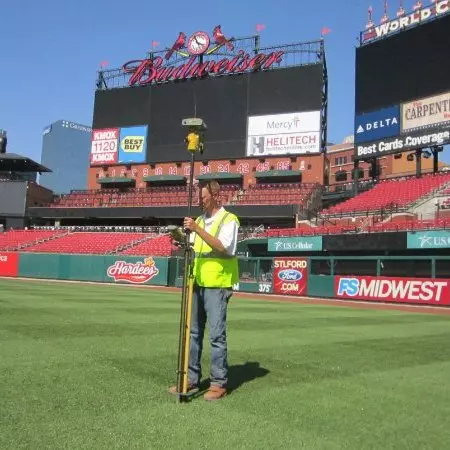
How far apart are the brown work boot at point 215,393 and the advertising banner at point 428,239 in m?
22.7

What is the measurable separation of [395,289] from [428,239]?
388 cm

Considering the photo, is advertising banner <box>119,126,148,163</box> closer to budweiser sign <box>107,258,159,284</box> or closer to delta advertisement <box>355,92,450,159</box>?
budweiser sign <box>107,258,159,284</box>

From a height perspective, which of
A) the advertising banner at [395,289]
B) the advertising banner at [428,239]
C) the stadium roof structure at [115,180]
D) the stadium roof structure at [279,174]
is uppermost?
the stadium roof structure at [279,174]

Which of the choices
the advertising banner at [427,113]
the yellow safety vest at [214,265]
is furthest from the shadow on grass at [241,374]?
the advertising banner at [427,113]

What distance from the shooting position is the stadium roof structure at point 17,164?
62412 mm

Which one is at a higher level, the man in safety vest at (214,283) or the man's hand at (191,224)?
the man's hand at (191,224)

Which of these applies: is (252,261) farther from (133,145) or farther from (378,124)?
(133,145)

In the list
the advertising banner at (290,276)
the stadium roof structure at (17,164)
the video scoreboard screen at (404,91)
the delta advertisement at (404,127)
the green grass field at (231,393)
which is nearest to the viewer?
the green grass field at (231,393)

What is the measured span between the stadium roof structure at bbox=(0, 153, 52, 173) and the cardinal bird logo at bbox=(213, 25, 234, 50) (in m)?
27.4

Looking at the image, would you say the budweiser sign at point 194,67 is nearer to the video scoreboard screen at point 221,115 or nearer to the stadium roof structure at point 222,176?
the video scoreboard screen at point 221,115

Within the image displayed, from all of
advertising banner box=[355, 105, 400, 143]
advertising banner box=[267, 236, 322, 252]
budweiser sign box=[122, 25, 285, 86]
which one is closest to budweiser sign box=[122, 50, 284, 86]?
budweiser sign box=[122, 25, 285, 86]

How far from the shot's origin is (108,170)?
2232 inches

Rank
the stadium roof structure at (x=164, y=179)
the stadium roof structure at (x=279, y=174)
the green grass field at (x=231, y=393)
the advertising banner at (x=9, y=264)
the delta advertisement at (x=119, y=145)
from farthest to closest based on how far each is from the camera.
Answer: the delta advertisement at (x=119, y=145) < the stadium roof structure at (x=164, y=179) < the stadium roof structure at (x=279, y=174) < the advertising banner at (x=9, y=264) < the green grass field at (x=231, y=393)

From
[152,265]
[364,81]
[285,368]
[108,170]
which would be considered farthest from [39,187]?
[285,368]
